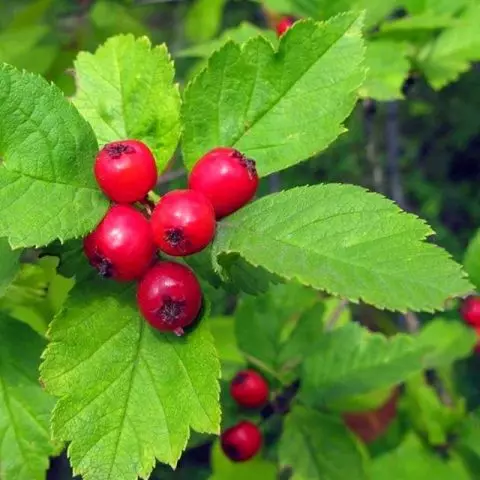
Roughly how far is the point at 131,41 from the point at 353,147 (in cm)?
265

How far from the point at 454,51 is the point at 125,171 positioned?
138cm

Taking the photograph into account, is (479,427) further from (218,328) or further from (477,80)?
(477,80)

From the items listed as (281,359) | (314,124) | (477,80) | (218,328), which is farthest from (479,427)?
(477,80)

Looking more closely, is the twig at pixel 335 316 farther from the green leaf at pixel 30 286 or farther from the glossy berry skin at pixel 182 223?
the glossy berry skin at pixel 182 223

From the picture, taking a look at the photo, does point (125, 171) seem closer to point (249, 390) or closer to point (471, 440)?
point (249, 390)

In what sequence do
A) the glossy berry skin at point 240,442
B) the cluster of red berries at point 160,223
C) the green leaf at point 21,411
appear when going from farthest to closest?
the glossy berry skin at point 240,442 < the green leaf at point 21,411 < the cluster of red berries at point 160,223

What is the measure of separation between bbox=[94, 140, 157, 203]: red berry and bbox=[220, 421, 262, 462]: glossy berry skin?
89 cm

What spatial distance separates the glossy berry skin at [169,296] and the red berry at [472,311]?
4.27 feet

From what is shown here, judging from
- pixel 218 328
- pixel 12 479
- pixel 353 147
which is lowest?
pixel 353 147

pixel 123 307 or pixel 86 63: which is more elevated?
pixel 86 63

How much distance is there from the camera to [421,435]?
2.55 metres

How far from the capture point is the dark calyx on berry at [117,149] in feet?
4.08

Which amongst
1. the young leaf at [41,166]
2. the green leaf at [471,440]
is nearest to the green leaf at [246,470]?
the green leaf at [471,440]

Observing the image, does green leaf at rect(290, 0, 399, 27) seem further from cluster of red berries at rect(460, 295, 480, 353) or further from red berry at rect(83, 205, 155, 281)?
red berry at rect(83, 205, 155, 281)
